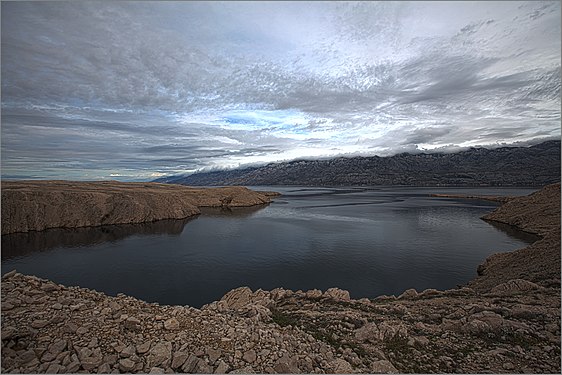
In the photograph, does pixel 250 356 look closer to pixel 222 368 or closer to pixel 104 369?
pixel 222 368

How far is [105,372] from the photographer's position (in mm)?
5426

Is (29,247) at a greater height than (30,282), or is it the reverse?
(30,282)

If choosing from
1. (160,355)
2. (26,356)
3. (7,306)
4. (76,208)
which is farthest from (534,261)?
(76,208)

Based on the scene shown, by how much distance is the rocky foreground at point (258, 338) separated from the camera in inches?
226

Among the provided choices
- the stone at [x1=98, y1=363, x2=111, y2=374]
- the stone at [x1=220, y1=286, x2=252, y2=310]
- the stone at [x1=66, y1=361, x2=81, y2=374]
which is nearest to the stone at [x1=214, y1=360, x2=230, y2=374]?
the stone at [x1=98, y1=363, x2=111, y2=374]

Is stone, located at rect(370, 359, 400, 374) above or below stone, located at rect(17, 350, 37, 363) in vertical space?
below

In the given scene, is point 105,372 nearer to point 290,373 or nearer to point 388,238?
point 290,373

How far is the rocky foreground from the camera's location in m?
5.74

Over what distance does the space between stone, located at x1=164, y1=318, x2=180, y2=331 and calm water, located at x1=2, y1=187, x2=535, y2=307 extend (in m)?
11.5

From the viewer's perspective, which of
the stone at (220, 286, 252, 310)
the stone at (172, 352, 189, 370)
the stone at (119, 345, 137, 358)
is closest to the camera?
the stone at (172, 352, 189, 370)

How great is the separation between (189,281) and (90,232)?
2645 cm

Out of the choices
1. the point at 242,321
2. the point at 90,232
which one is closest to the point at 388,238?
the point at 242,321

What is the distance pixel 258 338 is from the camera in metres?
6.63

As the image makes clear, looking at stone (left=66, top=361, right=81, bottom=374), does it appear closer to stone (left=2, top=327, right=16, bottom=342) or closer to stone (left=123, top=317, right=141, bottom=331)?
stone (left=123, top=317, right=141, bottom=331)
